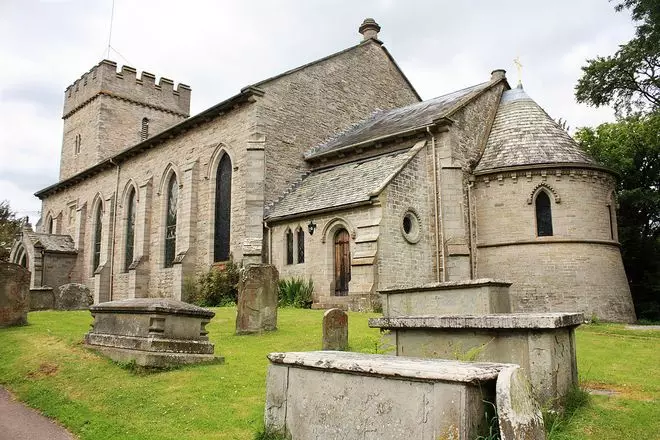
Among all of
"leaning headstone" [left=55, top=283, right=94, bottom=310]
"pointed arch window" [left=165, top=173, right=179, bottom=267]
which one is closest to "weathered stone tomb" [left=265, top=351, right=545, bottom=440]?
"leaning headstone" [left=55, top=283, right=94, bottom=310]

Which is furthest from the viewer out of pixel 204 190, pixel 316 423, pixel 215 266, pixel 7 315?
pixel 204 190

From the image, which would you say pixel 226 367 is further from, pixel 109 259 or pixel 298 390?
pixel 109 259

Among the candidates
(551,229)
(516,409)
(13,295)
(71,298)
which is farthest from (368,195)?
(516,409)

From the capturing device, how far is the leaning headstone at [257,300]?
1171 cm

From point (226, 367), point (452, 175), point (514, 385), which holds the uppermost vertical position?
point (452, 175)

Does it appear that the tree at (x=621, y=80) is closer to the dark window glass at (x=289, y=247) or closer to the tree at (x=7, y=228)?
the dark window glass at (x=289, y=247)

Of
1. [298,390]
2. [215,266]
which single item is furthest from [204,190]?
[298,390]

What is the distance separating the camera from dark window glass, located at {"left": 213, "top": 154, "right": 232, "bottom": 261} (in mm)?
23672

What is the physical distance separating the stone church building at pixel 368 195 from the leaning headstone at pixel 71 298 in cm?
444

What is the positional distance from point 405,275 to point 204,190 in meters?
11.5

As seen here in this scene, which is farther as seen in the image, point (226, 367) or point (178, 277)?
A: point (178, 277)

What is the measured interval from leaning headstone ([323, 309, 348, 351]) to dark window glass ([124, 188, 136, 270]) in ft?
76.3

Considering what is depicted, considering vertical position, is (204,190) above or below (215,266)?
above

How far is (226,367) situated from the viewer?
8.55 meters
